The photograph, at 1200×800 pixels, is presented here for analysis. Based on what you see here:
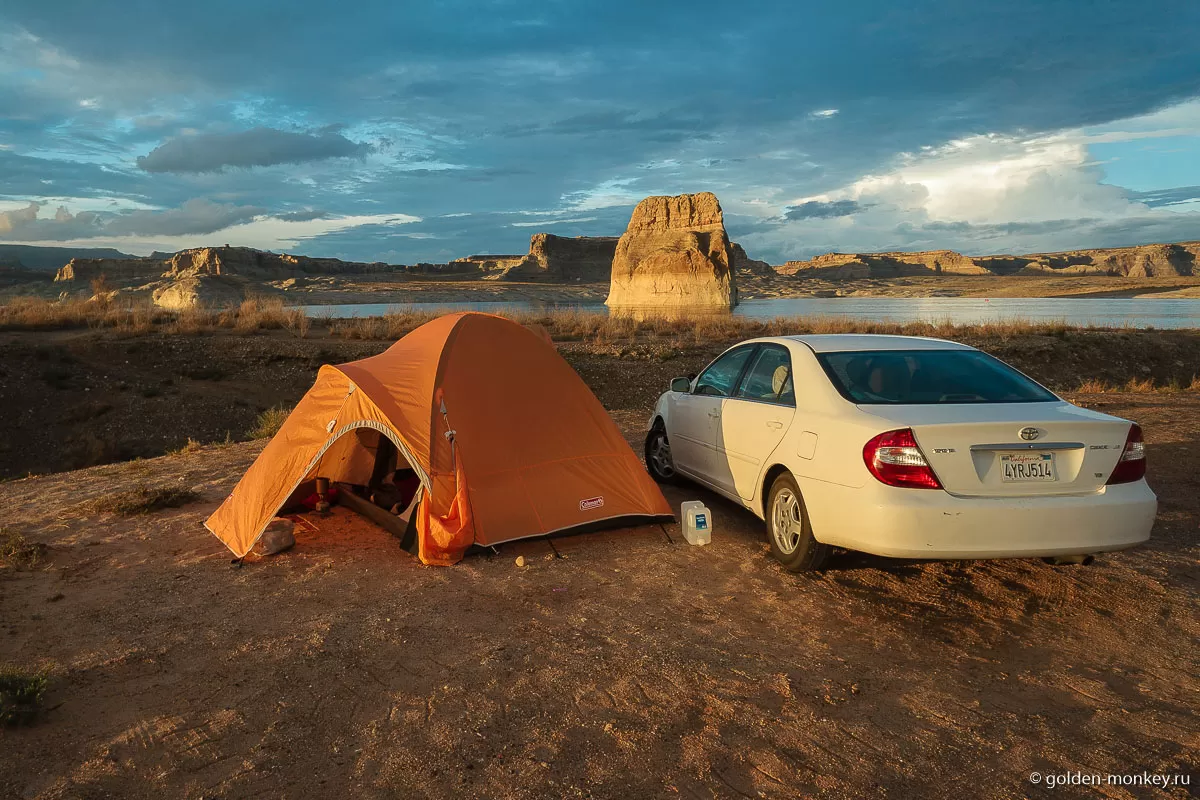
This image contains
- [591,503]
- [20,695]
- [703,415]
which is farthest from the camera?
[703,415]

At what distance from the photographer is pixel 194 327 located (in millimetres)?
24469

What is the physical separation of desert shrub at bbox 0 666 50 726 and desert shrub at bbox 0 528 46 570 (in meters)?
2.34

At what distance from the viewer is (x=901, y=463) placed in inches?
171

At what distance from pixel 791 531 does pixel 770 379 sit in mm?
1266

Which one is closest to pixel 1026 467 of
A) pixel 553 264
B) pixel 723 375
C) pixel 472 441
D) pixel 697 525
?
pixel 697 525

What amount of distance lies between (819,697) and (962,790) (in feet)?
2.66

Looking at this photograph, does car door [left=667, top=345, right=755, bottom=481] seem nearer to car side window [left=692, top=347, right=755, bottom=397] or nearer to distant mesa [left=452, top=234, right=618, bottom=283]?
car side window [left=692, top=347, right=755, bottom=397]

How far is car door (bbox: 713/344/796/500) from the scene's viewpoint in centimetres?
553

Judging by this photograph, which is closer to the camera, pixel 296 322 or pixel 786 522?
pixel 786 522

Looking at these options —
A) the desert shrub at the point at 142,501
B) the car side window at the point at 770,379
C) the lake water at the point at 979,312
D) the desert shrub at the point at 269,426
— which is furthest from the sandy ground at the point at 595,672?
the lake water at the point at 979,312

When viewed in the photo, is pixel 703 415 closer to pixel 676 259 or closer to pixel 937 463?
pixel 937 463

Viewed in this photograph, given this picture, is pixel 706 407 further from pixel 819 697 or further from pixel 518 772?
pixel 518 772

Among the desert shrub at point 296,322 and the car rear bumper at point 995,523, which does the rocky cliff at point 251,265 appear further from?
the car rear bumper at point 995,523

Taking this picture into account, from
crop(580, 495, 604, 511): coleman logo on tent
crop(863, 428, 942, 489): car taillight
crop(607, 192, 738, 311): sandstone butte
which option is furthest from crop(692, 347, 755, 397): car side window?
crop(607, 192, 738, 311): sandstone butte
